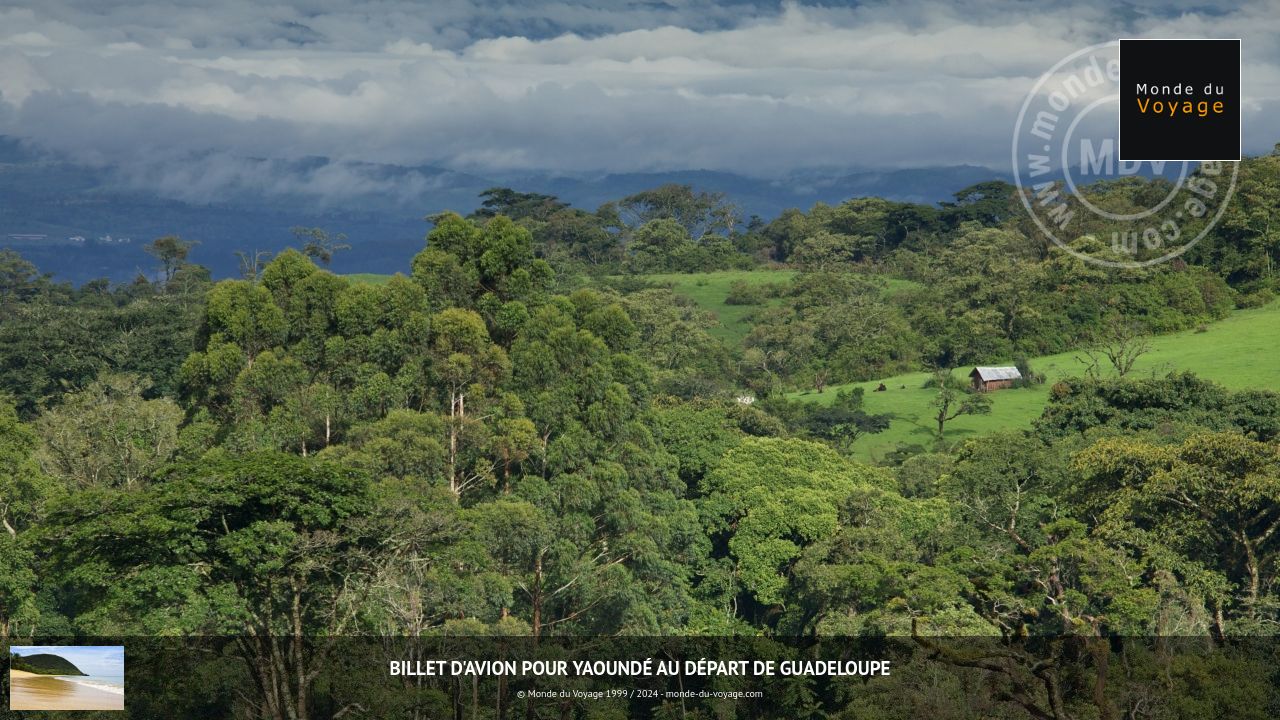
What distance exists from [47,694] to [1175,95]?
131 ft

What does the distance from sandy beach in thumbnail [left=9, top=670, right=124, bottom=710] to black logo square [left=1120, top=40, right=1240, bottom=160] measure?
33070 millimetres

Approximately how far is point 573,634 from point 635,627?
139cm

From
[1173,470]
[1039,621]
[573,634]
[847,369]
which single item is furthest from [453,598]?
[847,369]

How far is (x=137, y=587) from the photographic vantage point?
20094 millimetres

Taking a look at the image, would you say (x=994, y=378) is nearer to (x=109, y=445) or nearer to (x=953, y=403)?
(x=953, y=403)

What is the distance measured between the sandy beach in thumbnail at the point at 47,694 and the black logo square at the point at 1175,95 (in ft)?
108

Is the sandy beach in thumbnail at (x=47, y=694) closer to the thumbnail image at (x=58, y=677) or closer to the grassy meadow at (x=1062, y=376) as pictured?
the thumbnail image at (x=58, y=677)

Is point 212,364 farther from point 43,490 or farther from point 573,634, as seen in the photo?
point 573,634

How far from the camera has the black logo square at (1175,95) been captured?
1639 inches

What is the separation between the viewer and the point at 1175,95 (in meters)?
45.6

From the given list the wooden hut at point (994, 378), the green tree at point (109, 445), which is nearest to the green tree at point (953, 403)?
the wooden hut at point (994, 378)

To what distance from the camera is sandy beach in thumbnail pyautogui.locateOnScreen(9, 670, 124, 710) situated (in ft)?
64.8

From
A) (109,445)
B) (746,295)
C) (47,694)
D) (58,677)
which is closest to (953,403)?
(746,295)

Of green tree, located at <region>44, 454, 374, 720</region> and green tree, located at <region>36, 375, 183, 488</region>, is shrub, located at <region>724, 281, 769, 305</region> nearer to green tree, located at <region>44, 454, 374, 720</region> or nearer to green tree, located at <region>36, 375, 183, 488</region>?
green tree, located at <region>36, 375, 183, 488</region>
